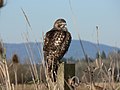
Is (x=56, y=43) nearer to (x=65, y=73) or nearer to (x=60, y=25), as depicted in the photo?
(x=60, y=25)

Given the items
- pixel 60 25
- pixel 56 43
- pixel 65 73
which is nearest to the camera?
pixel 65 73

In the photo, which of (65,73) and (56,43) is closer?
(65,73)

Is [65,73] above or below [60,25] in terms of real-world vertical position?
below

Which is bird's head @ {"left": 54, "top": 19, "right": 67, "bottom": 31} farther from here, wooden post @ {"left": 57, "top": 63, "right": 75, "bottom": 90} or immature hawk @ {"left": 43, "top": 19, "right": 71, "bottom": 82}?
wooden post @ {"left": 57, "top": 63, "right": 75, "bottom": 90}

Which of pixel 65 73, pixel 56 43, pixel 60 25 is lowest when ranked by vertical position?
pixel 65 73

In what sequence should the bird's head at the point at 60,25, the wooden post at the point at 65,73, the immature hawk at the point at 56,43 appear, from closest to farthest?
the wooden post at the point at 65,73 → the immature hawk at the point at 56,43 → the bird's head at the point at 60,25

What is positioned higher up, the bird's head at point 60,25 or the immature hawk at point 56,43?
the bird's head at point 60,25

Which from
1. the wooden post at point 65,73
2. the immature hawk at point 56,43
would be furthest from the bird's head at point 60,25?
the wooden post at point 65,73

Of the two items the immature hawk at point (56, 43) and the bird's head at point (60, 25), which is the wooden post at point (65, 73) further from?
the bird's head at point (60, 25)

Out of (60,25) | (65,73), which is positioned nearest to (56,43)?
(60,25)

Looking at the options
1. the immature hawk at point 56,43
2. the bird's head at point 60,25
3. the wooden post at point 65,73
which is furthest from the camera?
the bird's head at point 60,25

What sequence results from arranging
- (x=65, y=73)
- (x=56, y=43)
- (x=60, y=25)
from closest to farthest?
1. (x=65, y=73)
2. (x=56, y=43)
3. (x=60, y=25)

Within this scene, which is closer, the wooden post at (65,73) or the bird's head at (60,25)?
the wooden post at (65,73)

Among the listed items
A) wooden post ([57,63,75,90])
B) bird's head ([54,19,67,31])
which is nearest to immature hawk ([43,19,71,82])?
bird's head ([54,19,67,31])
